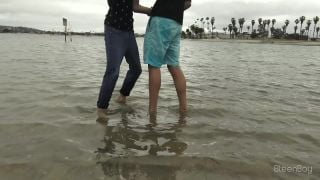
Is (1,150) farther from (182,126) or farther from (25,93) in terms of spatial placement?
(25,93)

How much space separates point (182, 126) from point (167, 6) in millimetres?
1653

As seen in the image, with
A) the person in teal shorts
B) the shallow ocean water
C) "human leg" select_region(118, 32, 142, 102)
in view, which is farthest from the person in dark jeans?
the shallow ocean water

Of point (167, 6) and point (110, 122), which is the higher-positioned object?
point (167, 6)

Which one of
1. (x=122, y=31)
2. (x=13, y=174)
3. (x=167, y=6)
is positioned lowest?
(x=13, y=174)

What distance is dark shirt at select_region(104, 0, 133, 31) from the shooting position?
549 cm


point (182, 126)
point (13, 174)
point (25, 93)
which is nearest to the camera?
point (13, 174)

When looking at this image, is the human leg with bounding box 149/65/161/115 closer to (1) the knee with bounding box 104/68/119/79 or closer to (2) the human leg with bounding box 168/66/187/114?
(2) the human leg with bounding box 168/66/187/114

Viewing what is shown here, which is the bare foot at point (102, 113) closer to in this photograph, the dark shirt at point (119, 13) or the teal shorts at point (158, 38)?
the teal shorts at point (158, 38)

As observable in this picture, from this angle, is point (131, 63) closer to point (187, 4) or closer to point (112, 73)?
point (112, 73)

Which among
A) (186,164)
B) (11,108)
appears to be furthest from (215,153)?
(11,108)

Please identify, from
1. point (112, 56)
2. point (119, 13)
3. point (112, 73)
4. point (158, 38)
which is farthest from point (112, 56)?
point (158, 38)

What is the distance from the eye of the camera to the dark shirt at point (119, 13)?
5.49m

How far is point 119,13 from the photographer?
5.52m

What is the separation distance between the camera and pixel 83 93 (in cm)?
737
